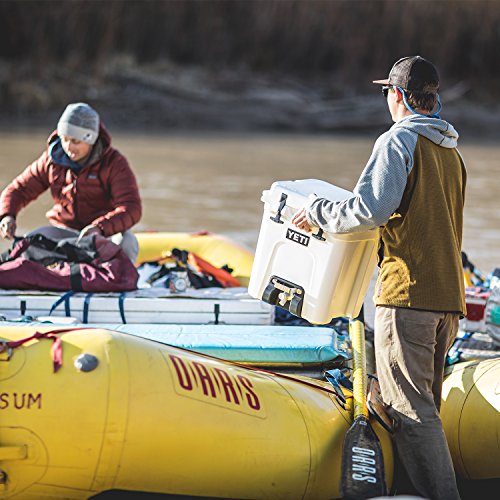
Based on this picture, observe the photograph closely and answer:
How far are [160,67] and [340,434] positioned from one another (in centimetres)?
1795

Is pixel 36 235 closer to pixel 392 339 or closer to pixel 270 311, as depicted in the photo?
pixel 270 311

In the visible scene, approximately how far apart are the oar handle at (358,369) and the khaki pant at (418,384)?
0.82ft

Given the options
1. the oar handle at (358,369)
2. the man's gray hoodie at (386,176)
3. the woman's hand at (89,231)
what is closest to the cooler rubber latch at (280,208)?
the man's gray hoodie at (386,176)

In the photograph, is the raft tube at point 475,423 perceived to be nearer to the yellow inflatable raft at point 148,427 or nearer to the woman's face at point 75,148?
the yellow inflatable raft at point 148,427

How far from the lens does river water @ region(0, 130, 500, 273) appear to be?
31.6 ft

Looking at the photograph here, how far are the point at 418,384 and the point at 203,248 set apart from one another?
11.4 feet

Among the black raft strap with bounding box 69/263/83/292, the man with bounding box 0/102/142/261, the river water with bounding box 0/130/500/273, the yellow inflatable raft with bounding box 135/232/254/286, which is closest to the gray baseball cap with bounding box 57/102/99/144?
the man with bounding box 0/102/142/261

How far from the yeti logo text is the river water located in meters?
4.47

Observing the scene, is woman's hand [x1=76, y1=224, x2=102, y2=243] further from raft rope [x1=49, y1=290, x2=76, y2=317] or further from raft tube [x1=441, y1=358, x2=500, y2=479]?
raft tube [x1=441, y1=358, x2=500, y2=479]

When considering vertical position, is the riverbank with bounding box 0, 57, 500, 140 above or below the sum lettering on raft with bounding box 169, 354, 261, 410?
above

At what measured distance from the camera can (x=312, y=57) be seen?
845 inches

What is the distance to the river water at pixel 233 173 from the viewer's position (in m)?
9.64

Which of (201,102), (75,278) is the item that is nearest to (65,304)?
(75,278)

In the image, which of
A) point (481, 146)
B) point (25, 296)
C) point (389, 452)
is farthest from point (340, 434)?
point (481, 146)
